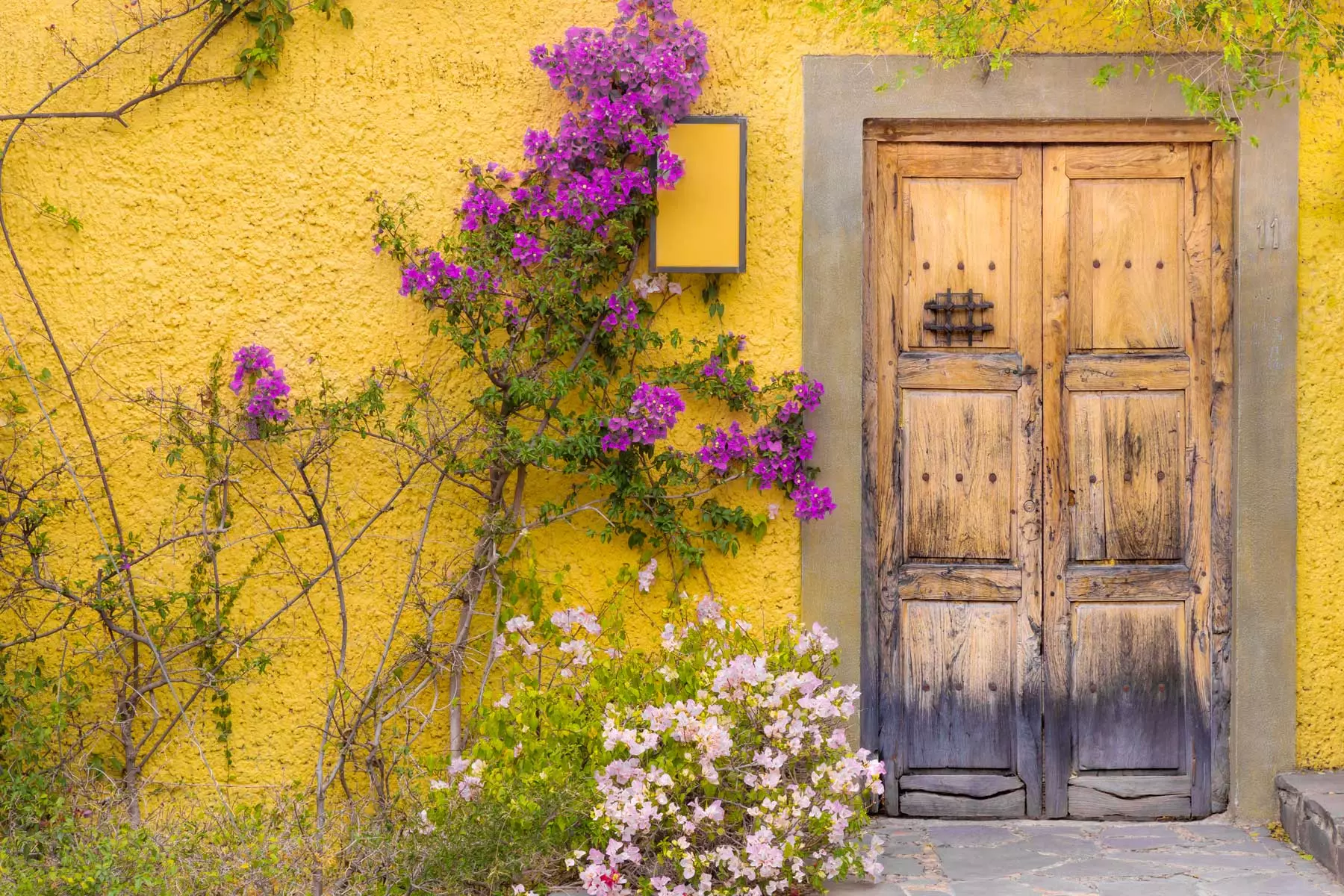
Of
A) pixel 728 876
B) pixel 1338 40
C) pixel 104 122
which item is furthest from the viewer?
pixel 104 122

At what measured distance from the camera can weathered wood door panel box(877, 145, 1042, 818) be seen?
13.7ft

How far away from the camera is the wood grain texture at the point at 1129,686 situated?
4.15 m

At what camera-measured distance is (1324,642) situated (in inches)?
159

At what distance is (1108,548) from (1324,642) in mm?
754

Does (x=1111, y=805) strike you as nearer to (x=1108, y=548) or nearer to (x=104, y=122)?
(x=1108, y=548)

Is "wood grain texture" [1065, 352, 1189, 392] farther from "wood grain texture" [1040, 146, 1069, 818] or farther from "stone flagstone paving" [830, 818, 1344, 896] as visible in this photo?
"stone flagstone paving" [830, 818, 1344, 896]

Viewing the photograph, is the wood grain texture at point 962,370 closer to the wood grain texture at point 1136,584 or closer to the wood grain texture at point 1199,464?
the wood grain texture at point 1199,464

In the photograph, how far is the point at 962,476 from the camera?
4.18m

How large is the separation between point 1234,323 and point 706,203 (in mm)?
1823

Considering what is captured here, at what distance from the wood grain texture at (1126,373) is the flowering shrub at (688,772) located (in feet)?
4.23

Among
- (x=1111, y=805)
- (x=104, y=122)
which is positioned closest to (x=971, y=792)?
(x=1111, y=805)

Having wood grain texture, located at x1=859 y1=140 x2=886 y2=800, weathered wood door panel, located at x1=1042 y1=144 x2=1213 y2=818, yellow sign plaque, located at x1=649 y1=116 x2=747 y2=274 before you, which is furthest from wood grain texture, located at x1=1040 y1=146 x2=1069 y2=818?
yellow sign plaque, located at x1=649 y1=116 x2=747 y2=274

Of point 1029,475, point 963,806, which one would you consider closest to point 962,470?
point 1029,475

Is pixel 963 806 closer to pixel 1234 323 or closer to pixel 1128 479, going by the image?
pixel 1128 479
